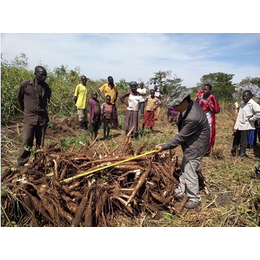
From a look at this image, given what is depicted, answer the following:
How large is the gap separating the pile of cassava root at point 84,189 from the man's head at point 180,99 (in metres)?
0.87

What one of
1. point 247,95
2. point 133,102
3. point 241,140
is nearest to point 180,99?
point 247,95

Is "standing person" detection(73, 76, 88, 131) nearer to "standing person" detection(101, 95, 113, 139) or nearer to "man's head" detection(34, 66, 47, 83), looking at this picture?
"standing person" detection(101, 95, 113, 139)

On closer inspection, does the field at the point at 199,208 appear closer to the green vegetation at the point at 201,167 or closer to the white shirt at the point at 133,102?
the green vegetation at the point at 201,167

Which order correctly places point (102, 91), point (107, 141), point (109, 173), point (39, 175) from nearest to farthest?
1. point (39, 175)
2. point (109, 173)
3. point (107, 141)
4. point (102, 91)

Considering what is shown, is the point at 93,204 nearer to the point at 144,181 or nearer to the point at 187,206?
the point at 144,181

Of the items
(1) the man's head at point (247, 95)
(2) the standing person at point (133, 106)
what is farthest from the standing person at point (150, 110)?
(1) the man's head at point (247, 95)

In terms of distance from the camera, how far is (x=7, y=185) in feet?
7.59

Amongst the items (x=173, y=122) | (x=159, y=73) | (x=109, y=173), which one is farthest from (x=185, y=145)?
(x=159, y=73)

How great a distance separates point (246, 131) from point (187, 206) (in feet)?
9.43

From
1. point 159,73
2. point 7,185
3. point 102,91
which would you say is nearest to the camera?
point 7,185

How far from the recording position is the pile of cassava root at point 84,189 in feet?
7.48

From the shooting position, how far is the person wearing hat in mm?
2613

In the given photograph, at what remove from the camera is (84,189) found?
2.58 metres

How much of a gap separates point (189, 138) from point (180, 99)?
1.83 feet
